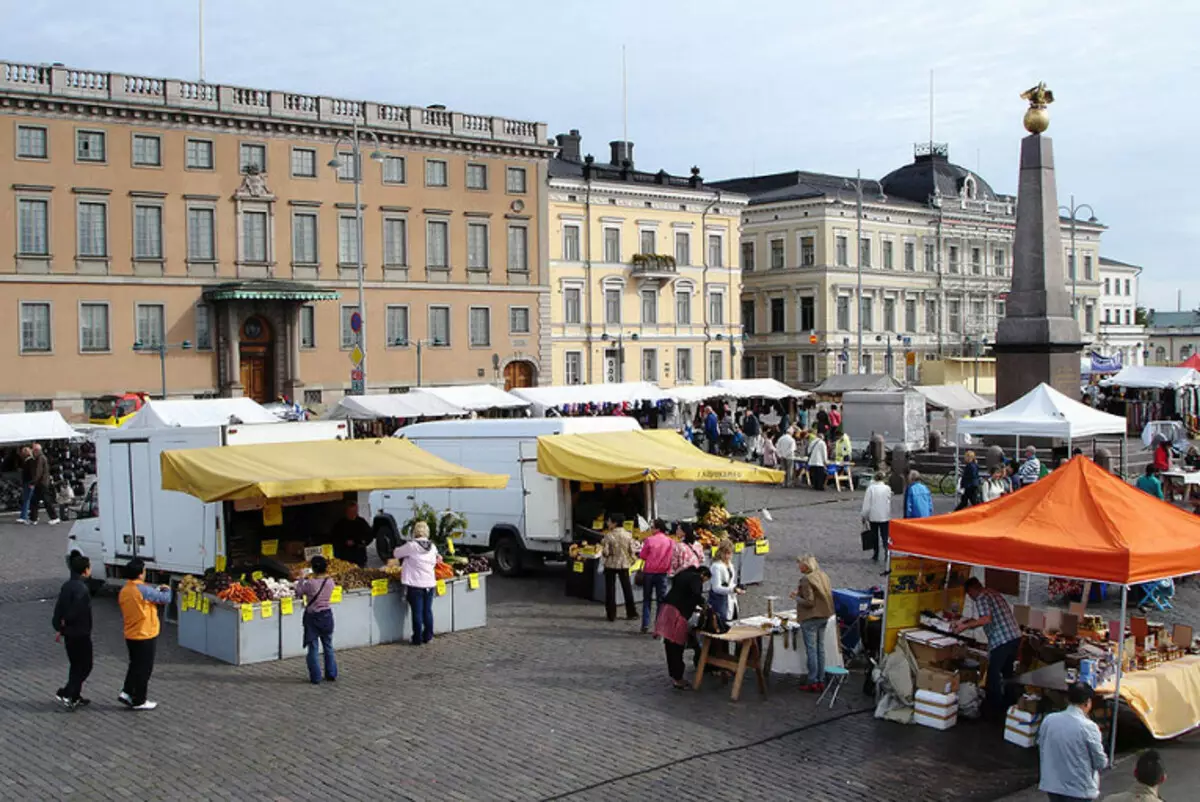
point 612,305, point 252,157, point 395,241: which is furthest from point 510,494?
point 612,305

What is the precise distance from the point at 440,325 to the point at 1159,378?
28912 mm

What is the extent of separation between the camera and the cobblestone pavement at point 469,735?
9961mm

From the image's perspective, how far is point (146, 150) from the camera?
46.5m

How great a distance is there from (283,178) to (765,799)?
4394 cm

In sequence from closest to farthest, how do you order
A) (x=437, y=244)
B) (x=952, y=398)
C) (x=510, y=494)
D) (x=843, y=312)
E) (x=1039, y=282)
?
(x=510, y=494)
(x=1039, y=282)
(x=952, y=398)
(x=437, y=244)
(x=843, y=312)

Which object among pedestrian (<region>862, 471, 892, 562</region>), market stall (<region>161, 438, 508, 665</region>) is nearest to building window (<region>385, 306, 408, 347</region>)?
pedestrian (<region>862, 471, 892, 562</region>)

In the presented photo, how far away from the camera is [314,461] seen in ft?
50.7

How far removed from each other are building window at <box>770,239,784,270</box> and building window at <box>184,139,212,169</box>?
3820 centimetres

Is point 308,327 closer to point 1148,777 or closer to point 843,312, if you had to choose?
point 843,312

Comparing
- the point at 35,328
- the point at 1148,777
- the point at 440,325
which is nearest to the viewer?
the point at 1148,777

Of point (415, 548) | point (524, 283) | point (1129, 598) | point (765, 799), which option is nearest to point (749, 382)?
point (524, 283)

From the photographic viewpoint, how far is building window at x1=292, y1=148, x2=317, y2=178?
49.9m

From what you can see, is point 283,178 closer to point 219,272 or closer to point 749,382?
point 219,272

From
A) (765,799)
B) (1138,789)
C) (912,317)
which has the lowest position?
(765,799)
